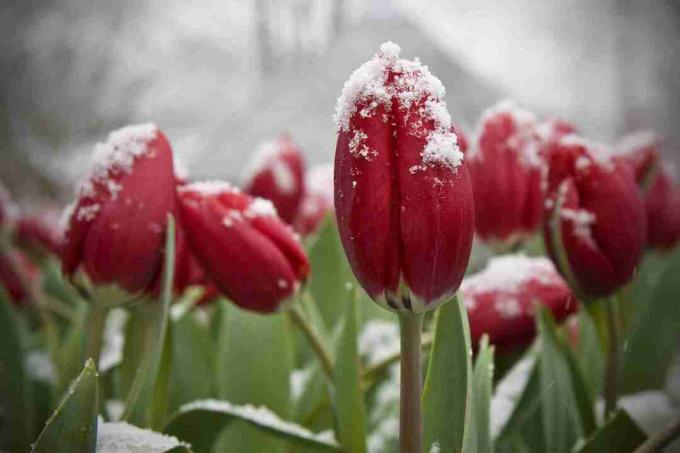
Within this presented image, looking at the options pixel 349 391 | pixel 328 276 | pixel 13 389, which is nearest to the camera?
pixel 349 391

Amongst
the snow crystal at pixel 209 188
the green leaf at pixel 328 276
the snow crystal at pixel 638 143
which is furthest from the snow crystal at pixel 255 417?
the snow crystal at pixel 638 143

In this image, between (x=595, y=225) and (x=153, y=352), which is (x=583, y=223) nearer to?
(x=595, y=225)

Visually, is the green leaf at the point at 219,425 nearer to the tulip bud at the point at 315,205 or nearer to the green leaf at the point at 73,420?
the green leaf at the point at 73,420

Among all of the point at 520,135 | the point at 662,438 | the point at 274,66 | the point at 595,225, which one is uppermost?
the point at 274,66

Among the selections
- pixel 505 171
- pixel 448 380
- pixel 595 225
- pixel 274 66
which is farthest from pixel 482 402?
pixel 274 66

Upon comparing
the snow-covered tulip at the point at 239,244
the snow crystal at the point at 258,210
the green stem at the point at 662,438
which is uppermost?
the snow crystal at the point at 258,210

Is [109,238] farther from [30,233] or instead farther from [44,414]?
[30,233]
